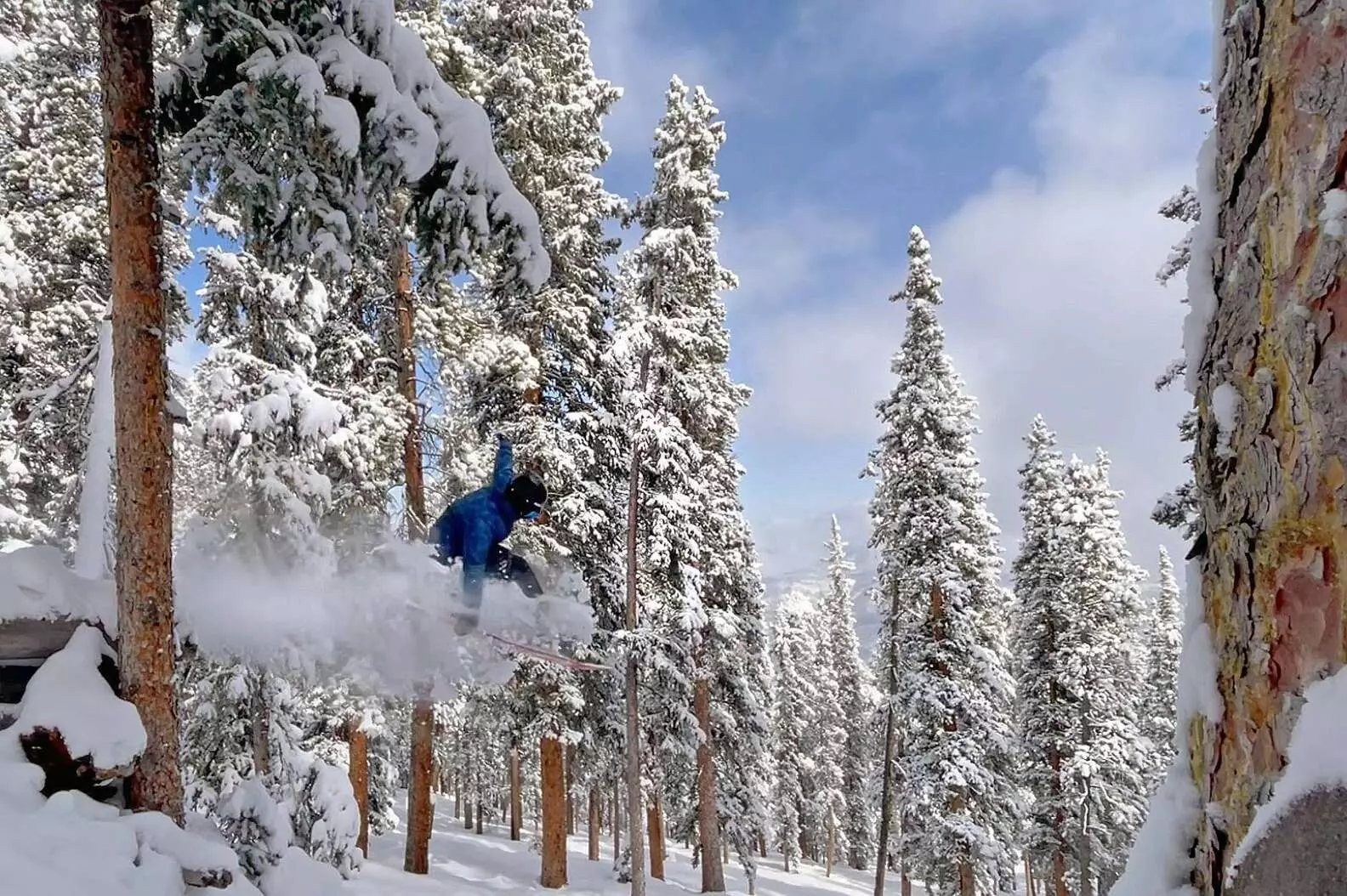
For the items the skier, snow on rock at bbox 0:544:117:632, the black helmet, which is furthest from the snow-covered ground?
the black helmet

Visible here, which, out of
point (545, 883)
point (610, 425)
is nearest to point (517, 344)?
point (610, 425)

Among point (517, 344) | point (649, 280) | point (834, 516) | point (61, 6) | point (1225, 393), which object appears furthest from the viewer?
point (834, 516)

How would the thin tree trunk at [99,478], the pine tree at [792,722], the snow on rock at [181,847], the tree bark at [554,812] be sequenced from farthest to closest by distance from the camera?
1. the pine tree at [792,722]
2. the tree bark at [554,812]
3. the thin tree trunk at [99,478]
4. the snow on rock at [181,847]

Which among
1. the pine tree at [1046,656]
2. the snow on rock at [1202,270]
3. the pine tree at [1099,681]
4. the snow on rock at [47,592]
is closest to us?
the snow on rock at [1202,270]

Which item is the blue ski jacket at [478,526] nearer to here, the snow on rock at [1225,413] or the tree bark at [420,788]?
the tree bark at [420,788]

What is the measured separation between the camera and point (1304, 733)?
1232 mm

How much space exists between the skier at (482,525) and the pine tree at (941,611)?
12.4 meters

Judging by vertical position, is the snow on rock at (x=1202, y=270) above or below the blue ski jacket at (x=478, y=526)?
above

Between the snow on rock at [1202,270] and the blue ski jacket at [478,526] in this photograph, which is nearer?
the snow on rock at [1202,270]

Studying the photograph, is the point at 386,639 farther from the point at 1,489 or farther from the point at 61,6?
the point at 61,6

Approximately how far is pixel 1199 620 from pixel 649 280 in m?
14.2

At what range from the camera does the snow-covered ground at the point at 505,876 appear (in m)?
13.2

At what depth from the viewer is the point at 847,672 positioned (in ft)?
143

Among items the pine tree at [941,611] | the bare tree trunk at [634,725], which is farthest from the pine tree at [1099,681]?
the bare tree trunk at [634,725]
